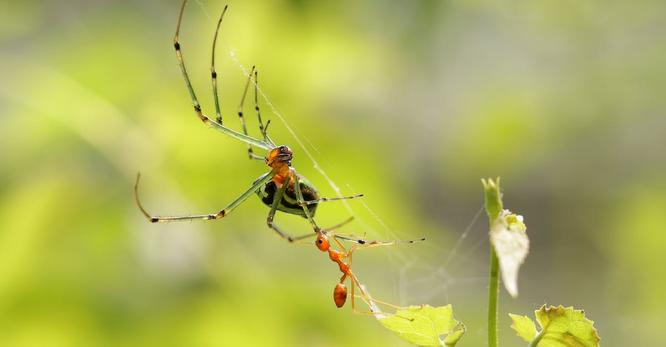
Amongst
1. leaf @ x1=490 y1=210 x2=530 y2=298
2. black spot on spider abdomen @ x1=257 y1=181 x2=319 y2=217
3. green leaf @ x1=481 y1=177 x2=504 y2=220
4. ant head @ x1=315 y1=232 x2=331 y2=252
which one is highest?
black spot on spider abdomen @ x1=257 y1=181 x2=319 y2=217

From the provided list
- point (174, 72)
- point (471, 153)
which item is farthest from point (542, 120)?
point (174, 72)

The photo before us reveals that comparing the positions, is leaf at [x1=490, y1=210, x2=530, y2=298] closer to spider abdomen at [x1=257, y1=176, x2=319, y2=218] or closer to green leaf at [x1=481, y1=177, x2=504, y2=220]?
green leaf at [x1=481, y1=177, x2=504, y2=220]

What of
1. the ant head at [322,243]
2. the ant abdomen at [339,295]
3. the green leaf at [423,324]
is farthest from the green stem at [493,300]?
the ant head at [322,243]

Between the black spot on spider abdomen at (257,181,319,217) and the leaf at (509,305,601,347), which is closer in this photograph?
the leaf at (509,305,601,347)

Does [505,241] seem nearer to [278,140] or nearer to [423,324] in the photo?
[423,324]

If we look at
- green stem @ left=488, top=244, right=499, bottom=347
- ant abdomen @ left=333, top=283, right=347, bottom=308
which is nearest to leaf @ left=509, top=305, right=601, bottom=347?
green stem @ left=488, top=244, right=499, bottom=347
